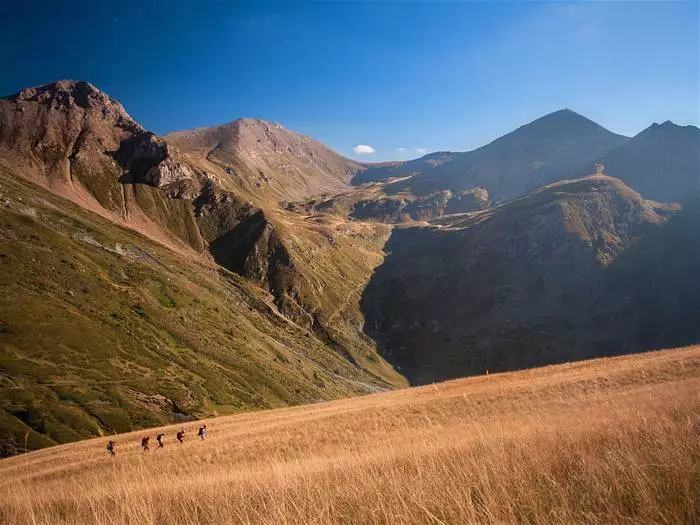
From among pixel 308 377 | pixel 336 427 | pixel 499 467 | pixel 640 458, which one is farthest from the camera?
pixel 308 377

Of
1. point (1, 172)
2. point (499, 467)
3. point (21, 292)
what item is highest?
point (1, 172)

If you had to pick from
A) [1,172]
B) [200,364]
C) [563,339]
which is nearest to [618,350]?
[563,339]

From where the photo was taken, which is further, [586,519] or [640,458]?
[640,458]

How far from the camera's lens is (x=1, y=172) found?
604 ft

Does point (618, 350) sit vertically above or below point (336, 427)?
below

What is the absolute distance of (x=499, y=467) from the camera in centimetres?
490

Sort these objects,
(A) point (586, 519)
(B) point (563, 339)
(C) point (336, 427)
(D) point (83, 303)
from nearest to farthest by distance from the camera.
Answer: (A) point (586, 519)
(C) point (336, 427)
(D) point (83, 303)
(B) point (563, 339)

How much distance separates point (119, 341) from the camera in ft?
334

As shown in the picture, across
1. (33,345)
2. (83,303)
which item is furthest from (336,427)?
(83,303)

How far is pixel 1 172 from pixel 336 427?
227 m

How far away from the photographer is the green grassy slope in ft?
250

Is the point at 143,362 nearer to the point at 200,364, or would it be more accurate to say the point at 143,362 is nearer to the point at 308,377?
the point at 200,364

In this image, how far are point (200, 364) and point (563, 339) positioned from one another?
167 meters

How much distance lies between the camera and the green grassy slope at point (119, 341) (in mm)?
76250
